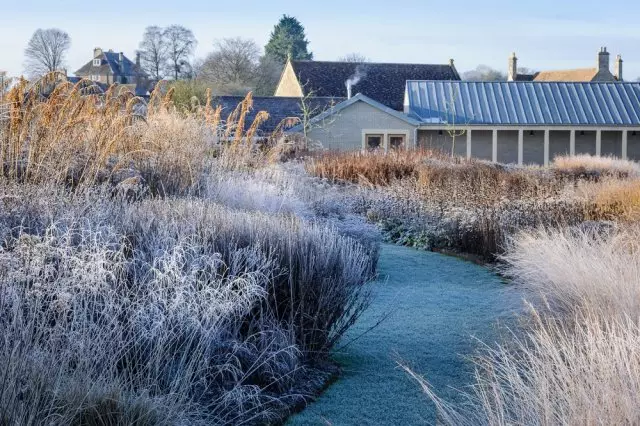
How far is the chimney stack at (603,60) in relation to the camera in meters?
52.2

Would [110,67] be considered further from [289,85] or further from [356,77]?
[356,77]

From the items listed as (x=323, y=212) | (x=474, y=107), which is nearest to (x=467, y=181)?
(x=323, y=212)

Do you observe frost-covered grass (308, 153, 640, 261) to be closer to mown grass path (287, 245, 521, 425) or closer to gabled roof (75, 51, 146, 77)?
mown grass path (287, 245, 521, 425)

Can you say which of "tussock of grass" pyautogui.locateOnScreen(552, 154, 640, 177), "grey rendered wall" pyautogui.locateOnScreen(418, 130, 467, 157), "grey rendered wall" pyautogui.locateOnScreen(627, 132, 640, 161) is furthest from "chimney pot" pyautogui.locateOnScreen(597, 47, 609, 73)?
"tussock of grass" pyautogui.locateOnScreen(552, 154, 640, 177)

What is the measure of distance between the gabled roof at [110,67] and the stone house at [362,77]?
24.0 metres

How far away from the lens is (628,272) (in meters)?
5.17

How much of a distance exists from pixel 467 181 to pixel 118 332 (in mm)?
11457

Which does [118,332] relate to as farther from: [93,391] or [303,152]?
[303,152]

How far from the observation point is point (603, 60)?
52.5 meters

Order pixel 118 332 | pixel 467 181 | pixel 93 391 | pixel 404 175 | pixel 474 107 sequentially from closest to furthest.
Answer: pixel 93 391 < pixel 118 332 < pixel 467 181 < pixel 404 175 < pixel 474 107

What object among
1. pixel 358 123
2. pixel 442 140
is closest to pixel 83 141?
pixel 358 123

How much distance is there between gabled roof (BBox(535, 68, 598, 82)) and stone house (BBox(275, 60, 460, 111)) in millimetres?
12240

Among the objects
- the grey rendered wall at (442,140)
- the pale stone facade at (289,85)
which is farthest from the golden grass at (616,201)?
the pale stone facade at (289,85)

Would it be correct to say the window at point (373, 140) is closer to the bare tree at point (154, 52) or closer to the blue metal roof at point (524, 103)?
the blue metal roof at point (524, 103)
